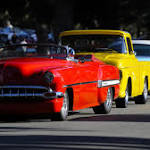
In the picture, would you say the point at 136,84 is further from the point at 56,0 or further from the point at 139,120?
the point at 56,0

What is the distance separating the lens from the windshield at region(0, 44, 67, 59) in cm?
1318

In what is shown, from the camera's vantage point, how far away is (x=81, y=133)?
396 inches

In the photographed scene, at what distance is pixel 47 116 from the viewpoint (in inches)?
521

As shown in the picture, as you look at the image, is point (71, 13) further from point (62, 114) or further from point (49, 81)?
point (49, 81)

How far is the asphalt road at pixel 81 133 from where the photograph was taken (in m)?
8.70

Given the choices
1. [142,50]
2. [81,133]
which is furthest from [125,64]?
[81,133]

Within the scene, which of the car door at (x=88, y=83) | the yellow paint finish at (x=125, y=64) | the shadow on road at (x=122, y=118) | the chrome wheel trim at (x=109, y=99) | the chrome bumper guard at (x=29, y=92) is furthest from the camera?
the yellow paint finish at (x=125, y=64)

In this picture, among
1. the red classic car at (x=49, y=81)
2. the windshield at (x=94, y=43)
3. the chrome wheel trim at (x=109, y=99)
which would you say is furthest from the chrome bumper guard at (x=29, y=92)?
the windshield at (x=94, y=43)

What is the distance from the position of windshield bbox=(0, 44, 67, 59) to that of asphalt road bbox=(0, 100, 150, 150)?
48.5 inches

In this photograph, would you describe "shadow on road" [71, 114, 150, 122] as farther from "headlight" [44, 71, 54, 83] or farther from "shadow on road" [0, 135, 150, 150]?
"shadow on road" [0, 135, 150, 150]

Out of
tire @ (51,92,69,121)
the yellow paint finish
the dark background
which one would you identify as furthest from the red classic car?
the dark background

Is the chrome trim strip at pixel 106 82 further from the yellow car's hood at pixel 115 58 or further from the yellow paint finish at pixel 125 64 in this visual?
the yellow paint finish at pixel 125 64

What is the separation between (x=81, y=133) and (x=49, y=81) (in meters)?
1.80

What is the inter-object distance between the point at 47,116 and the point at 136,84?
4201 mm
